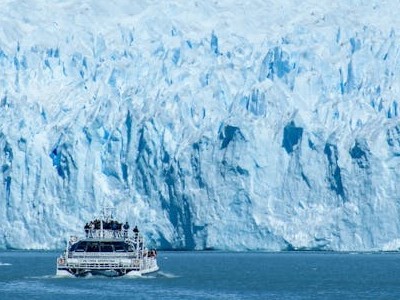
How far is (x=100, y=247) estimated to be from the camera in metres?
53.9

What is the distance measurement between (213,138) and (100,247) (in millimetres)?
26842

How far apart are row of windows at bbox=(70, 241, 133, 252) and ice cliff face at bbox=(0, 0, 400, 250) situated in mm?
23483

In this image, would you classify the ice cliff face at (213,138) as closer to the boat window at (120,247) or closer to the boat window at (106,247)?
the boat window at (120,247)

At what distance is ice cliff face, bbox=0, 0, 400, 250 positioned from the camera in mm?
77188

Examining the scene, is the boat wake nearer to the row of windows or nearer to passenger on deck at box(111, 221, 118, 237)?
passenger on deck at box(111, 221, 118, 237)

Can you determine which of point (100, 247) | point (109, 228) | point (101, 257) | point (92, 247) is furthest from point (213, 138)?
point (92, 247)

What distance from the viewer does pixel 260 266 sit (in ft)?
240

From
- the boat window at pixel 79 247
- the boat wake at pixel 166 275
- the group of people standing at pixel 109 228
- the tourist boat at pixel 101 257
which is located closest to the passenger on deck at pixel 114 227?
the group of people standing at pixel 109 228

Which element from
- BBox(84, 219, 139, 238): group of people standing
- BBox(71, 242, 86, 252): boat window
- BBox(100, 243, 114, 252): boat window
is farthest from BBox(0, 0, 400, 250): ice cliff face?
BBox(71, 242, 86, 252): boat window

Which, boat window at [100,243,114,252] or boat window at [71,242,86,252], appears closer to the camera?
boat window at [71,242,86,252]

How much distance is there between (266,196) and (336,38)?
534 inches

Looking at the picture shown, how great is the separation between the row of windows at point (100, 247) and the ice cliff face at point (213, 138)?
23483 millimetres

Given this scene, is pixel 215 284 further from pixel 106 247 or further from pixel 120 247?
pixel 106 247

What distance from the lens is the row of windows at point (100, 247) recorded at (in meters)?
53.8
